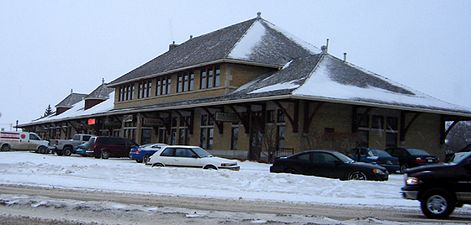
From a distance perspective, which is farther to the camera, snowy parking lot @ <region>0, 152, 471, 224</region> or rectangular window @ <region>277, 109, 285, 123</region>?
rectangular window @ <region>277, 109, 285, 123</region>

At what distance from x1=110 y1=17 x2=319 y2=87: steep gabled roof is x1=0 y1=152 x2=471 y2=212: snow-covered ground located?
2006 centimetres

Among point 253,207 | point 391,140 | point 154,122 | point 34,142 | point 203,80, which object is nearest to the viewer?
point 253,207

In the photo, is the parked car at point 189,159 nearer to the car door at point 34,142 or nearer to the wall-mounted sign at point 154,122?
the wall-mounted sign at point 154,122

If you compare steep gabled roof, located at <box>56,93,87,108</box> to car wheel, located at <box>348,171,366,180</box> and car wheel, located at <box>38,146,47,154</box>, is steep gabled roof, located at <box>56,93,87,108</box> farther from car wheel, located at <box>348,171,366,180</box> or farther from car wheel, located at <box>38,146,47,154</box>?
car wheel, located at <box>348,171,366,180</box>

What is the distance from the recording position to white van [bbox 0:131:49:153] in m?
51.7

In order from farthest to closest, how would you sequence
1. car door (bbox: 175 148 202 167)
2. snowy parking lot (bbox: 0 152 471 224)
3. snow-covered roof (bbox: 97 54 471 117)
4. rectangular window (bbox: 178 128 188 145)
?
1. rectangular window (bbox: 178 128 188 145)
2. snow-covered roof (bbox: 97 54 471 117)
3. car door (bbox: 175 148 202 167)
4. snowy parking lot (bbox: 0 152 471 224)

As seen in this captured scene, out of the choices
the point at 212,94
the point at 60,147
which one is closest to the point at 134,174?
the point at 212,94

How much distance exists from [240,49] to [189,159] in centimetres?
1941

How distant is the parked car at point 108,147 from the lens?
41.6m

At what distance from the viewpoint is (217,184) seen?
70.3 ft

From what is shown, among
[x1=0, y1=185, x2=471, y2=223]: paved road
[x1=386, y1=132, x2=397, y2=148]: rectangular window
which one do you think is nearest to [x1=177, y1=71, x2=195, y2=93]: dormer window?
[x1=386, y1=132, x2=397, y2=148]: rectangular window

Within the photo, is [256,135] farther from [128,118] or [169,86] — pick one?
[128,118]

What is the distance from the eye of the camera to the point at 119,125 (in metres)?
59.4

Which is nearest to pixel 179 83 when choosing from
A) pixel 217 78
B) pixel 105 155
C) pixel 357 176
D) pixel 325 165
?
pixel 217 78
